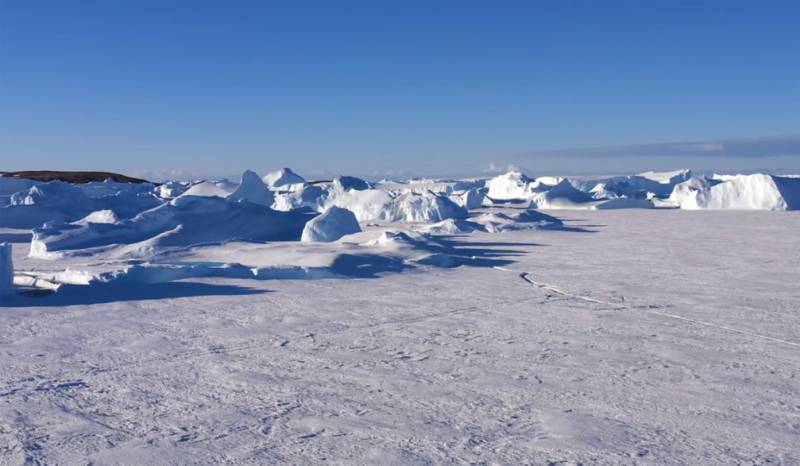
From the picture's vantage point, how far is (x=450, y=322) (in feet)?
18.0

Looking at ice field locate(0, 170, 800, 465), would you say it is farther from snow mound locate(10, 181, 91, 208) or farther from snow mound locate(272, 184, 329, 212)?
snow mound locate(272, 184, 329, 212)

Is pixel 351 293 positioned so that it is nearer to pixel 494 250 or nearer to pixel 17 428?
pixel 17 428

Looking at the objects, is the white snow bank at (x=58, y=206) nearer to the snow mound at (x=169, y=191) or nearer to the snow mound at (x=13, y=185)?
the snow mound at (x=13, y=185)

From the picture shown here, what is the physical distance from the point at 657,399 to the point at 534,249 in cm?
780

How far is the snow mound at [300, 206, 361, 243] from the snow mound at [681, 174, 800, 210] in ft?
57.5

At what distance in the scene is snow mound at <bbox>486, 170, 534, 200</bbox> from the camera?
4009 cm

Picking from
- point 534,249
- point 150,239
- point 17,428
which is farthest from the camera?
point 534,249

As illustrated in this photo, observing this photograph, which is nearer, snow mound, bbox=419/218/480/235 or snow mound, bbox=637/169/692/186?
snow mound, bbox=419/218/480/235

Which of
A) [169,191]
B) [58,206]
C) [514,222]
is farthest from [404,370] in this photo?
[169,191]

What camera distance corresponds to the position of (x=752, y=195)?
25266 mm

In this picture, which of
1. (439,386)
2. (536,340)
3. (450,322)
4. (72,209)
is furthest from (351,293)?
(72,209)

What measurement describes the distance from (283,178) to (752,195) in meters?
18.0

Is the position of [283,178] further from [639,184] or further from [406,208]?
[639,184]

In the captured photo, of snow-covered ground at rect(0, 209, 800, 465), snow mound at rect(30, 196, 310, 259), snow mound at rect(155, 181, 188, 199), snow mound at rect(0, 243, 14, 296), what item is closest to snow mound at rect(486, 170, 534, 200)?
snow mound at rect(155, 181, 188, 199)
